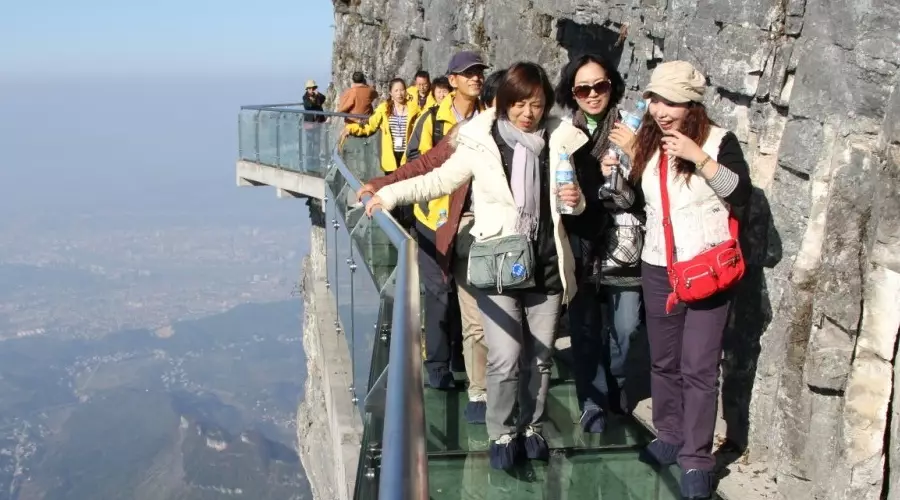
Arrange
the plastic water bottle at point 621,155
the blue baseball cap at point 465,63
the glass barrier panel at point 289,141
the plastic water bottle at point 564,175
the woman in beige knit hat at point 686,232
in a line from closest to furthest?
the woman in beige knit hat at point 686,232 → the plastic water bottle at point 564,175 → the plastic water bottle at point 621,155 → the blue baseball cap at point 465,63 → the glass barrier panel at point 289,141

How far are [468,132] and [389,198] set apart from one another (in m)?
0.53

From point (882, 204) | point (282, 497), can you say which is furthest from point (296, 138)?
point (282, 497)

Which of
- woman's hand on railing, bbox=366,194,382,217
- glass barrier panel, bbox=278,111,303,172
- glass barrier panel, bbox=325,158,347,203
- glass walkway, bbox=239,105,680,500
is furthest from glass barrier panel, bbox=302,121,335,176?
woman's hand on railing, bbox=366,194,382,217

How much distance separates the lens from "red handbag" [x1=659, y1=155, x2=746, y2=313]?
4.48 m

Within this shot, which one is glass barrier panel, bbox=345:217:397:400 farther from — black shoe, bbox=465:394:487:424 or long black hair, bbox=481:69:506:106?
long black hair, bbox=481:69:506:106

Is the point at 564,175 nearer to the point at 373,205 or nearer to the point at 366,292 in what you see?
the point at 373,205

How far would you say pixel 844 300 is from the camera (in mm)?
4480

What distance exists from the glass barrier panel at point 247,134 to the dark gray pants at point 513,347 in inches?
668

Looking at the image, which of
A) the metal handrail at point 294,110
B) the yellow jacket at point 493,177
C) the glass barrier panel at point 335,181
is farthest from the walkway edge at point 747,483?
the metal handrail at point 294,110

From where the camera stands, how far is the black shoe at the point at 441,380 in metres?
6.05

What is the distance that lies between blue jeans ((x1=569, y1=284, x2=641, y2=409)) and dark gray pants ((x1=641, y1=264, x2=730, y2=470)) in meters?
0.44

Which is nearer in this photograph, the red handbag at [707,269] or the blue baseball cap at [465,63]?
the red handbag at [707,269]

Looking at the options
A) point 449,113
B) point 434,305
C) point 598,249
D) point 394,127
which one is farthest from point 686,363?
point 394,127

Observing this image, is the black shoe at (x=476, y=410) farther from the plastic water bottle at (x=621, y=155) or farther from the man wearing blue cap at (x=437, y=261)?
the plastic water bottle at (x=621, y=155)
